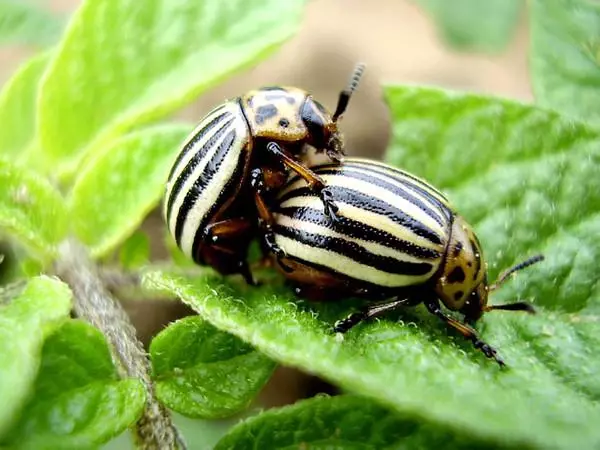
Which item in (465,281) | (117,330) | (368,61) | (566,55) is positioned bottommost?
(368,61)

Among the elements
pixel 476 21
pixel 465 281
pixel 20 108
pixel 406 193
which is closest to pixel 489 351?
pixel 465 281

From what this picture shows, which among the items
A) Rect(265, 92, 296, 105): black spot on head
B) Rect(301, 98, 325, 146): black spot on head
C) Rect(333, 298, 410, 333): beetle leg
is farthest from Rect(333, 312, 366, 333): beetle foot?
Rect(265, 92, 296, 105): black spot on head

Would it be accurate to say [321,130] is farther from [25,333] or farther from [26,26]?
[26,26]

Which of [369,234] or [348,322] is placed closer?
[348,322]

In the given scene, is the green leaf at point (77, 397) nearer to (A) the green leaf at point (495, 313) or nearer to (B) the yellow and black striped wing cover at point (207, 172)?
(A) the green leaf at point (495, 313)

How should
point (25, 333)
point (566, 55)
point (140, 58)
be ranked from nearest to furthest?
1. point (25, 333)
2. point (566, 55)
3. point (140, 58)

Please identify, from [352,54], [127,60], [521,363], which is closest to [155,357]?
[521,363]

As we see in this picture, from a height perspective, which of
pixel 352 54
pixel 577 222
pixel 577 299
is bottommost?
pixel 352 54

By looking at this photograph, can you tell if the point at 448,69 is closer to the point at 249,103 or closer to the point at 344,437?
the point at 249,103

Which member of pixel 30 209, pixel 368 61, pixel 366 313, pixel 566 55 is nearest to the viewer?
pixel 366 313
